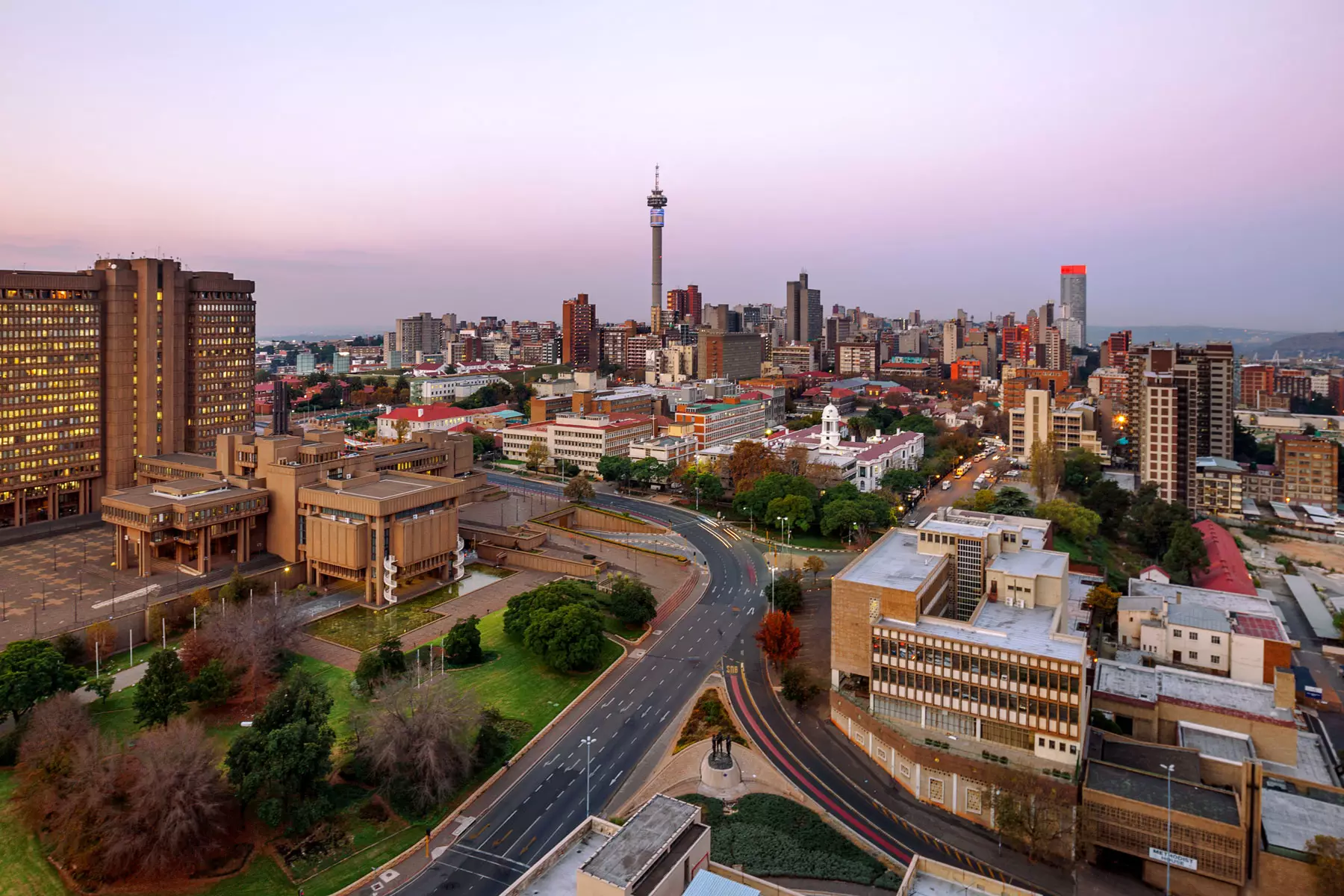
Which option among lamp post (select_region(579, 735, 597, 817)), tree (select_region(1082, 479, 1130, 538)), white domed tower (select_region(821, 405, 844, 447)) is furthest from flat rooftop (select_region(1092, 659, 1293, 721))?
white domed tower (select_region(821, 405, 844, 447))

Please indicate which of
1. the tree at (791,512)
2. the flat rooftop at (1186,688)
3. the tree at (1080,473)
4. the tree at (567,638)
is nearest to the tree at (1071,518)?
the tree at (1080,473)

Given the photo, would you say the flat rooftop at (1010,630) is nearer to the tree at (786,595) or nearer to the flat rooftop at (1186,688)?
the flat rooftop at (1186,688)

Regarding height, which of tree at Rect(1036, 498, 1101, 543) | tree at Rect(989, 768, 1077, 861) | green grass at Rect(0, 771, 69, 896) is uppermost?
tree at Rect(1036, 498, 1101, 543)

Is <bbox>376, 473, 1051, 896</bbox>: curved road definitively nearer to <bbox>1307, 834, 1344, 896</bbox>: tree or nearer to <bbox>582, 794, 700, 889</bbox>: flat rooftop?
<bbox>582, 794, 700, 889</bbox>: flat rooftop

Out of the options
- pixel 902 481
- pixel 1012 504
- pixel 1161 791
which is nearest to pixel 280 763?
pixel 1161 791

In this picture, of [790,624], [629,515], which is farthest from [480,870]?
[629,515]

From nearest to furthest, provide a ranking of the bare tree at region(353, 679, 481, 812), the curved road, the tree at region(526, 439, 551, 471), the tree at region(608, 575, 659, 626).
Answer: the curved road
the bare tree at region(353, 679, 481, 812)
the tree at region(608, 575, 659, 626)
the tree at region(526, 439, 551, 471)
